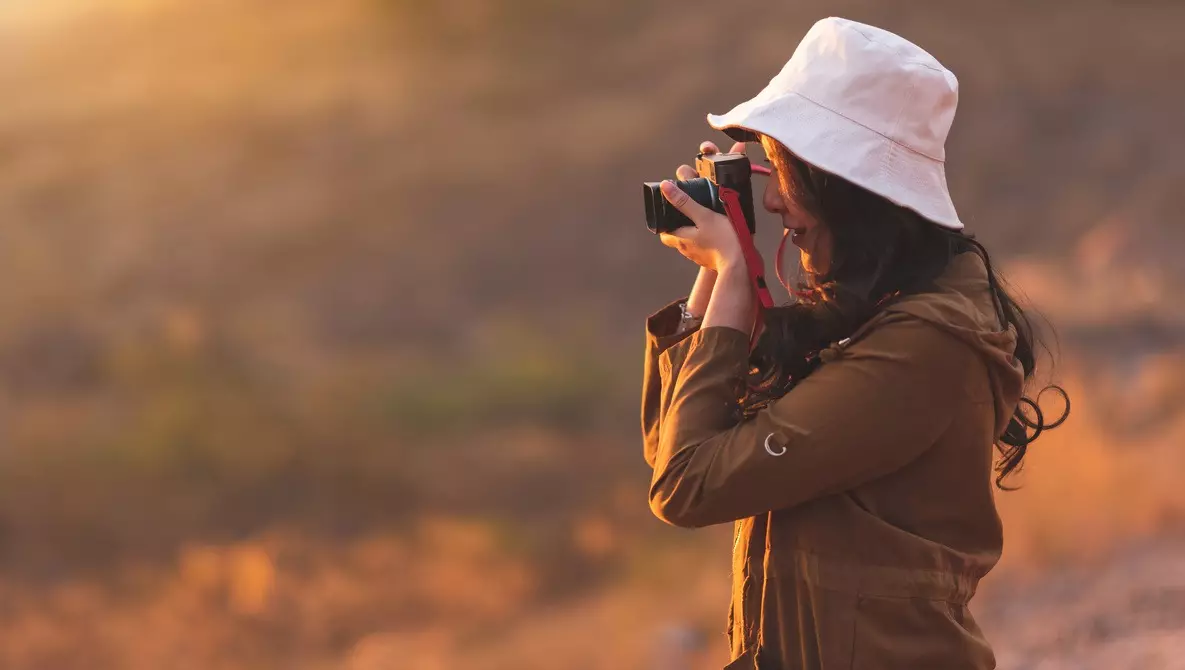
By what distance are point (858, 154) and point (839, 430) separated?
298 millimetres

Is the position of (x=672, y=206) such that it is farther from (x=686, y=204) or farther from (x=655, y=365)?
(x=655, y=365)

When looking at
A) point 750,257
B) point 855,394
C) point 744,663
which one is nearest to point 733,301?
point 750,257

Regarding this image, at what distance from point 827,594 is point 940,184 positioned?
0.46 m

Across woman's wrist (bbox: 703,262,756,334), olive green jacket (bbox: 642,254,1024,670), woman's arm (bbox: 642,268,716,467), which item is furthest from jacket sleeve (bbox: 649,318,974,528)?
woman's arm (bbox: 642,268,716,467)

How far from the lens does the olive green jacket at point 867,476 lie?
46.6 inches

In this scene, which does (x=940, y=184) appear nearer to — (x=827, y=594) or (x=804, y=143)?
(x=804, y=143)

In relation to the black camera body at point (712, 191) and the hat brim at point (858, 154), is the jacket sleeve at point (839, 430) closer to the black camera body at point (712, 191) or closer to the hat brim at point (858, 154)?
the hat brim at point (858, 154)

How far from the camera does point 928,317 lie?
118 centimetres

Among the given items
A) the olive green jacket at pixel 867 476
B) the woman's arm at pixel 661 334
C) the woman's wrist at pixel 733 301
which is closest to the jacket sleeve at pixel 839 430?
the olive green jacket at pixel 867 476

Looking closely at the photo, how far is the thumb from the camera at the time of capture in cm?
136

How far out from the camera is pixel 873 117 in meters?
1.26

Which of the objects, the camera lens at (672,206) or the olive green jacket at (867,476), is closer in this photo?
the olive green jacket at (867,476)

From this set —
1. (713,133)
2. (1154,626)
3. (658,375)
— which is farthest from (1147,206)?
(658,375)

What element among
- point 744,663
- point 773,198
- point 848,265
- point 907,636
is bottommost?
point 907,636
